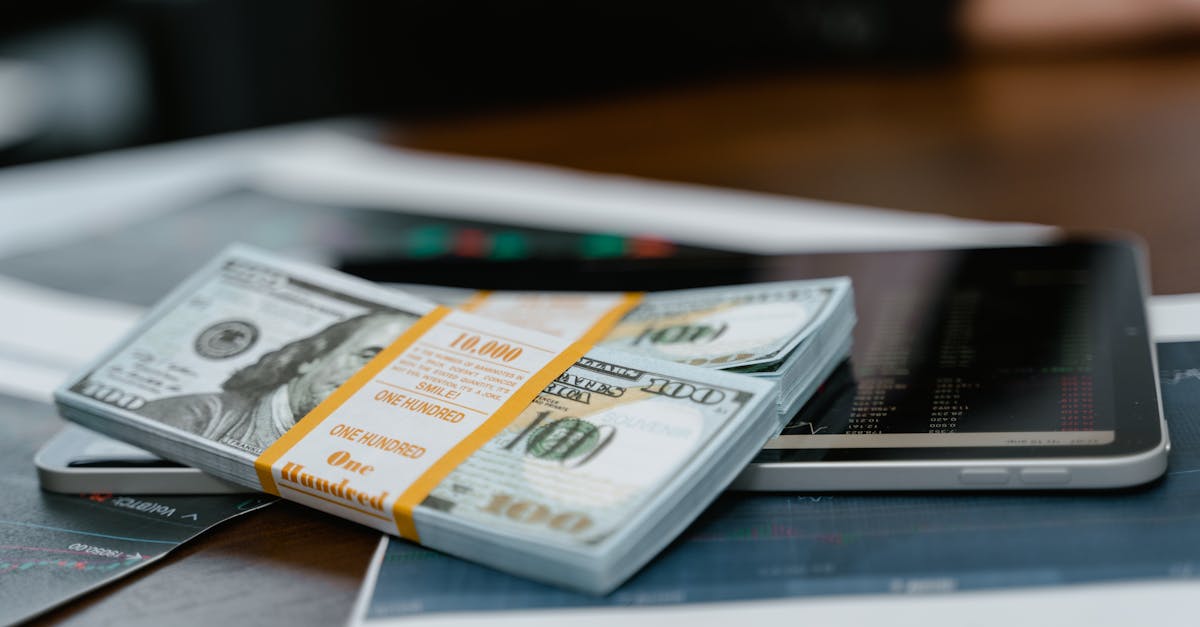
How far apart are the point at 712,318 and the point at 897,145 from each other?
0.53m

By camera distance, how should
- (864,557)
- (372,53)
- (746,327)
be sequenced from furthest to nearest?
(372,53) → (746,327) → (864,557)

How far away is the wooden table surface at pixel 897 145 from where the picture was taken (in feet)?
1.59

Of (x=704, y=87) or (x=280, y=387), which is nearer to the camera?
(x=280, y=387)

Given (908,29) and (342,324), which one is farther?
(908,29)

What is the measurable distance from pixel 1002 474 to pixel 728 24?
3.08ft

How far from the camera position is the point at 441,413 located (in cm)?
46

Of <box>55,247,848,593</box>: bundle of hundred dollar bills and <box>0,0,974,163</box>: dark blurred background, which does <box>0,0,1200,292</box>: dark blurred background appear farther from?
<box>55,247,848,593</box>: bundle of hundred dollar bills

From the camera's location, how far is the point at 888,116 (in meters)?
1.09

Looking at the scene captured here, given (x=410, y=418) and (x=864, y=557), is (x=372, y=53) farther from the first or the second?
(x=864, y=557)

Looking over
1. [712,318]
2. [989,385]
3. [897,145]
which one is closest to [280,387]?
[712,318]

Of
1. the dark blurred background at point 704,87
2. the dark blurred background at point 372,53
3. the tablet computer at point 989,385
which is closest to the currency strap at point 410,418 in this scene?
the tablet computer at point 989,385

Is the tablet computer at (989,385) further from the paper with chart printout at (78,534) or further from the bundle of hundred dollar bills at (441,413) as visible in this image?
the paper with chart printout at (78,534)

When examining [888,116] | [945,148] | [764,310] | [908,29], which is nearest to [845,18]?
[908,29]

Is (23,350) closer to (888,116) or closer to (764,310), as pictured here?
(764,310)
